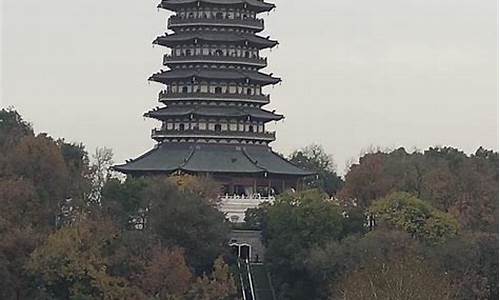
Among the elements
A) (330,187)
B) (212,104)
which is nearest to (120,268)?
(212,104)

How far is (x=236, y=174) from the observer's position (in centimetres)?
4066

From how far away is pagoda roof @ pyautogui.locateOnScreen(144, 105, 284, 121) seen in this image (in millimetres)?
41125

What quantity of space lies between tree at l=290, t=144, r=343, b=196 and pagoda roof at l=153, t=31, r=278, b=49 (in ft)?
25.6

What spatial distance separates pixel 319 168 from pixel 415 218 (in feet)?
72.9

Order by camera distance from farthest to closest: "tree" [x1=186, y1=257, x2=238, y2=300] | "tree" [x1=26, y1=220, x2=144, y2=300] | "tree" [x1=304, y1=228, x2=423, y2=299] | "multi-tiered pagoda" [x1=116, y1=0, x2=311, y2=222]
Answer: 1. "multi-tiered pagoda" [x1=116, y1=0, x2=311, y2=222]
2. "tree" [x1=186, y1=257, x2=238, y2=300]
3. "tree" [x1=304, y1=228, x2=423, y2=299]
4. "tree" [x1=26, y1=220, x2=144, y2=300]

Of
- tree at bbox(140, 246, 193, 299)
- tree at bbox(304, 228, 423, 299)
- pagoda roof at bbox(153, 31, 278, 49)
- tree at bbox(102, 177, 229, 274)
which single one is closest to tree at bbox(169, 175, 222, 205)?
tree at bbox(102, 177, 229, 274)

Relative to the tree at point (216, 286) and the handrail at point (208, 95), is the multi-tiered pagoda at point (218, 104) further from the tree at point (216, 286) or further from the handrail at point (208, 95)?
the tree at point (216, 286)

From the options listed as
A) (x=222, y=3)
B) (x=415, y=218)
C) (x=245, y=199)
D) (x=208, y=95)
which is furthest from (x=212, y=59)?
(x=415, y=218)

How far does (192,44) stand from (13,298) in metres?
12.7

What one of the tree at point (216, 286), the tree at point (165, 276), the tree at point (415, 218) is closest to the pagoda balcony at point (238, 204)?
the tree at point (415, 218)

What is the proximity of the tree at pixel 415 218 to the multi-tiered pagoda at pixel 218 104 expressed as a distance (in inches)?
234

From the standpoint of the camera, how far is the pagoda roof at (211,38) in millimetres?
41406

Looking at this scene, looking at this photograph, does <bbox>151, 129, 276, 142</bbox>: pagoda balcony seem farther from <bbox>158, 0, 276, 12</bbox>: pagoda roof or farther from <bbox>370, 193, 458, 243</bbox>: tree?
<bbox>370, 193, 458, 243</bbox>: tree

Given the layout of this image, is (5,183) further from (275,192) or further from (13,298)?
(275,192)
